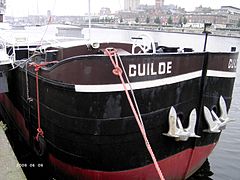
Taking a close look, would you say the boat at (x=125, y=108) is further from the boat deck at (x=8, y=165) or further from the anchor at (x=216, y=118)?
the boat deck at (x=8, y=165)

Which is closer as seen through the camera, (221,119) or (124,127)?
(124,127)

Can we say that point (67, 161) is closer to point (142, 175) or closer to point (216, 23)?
point (142, 175)

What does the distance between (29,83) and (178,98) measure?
10.1 feet

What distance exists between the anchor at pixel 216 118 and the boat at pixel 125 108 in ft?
0.06

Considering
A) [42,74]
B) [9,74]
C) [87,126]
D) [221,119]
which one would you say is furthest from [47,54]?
[221,119]

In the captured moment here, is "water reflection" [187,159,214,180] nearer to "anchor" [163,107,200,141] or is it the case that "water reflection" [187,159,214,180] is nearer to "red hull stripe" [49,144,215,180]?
"red hull stripe" [49,144,215,180]

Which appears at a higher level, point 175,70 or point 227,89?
point 175,70

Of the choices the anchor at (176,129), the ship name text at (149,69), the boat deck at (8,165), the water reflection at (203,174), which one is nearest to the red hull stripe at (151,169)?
the anchor at (176,129)

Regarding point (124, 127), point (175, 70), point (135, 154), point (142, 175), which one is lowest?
point (142, 175)

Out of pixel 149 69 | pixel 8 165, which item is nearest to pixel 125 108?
pixel 149 69

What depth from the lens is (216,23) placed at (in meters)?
117

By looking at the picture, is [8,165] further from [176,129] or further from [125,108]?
[176,129]

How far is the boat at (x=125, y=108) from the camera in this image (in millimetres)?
4797

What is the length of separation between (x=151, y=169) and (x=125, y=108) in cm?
139
